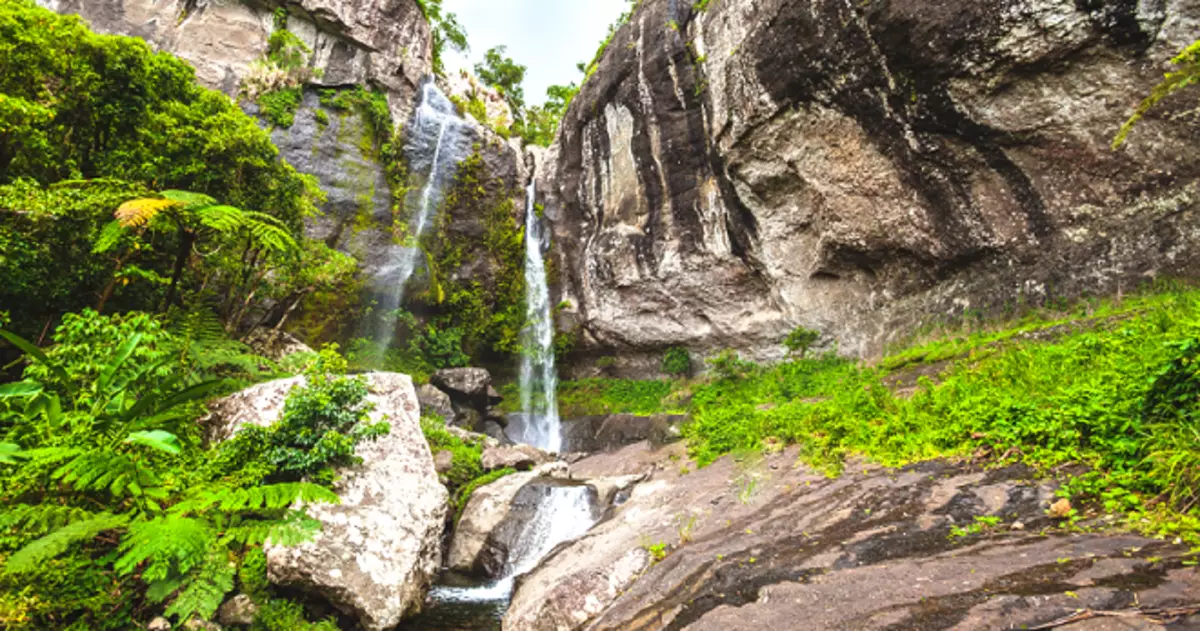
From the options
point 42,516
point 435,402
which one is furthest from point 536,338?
point 42,516

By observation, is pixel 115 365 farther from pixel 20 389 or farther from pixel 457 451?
pixel 457 451

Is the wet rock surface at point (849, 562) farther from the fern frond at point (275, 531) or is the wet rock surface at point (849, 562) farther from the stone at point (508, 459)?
the stone at point (508, 459)

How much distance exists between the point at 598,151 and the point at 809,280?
8857mm

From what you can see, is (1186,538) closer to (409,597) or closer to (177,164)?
(409,597)

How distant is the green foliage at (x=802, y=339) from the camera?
47.7 feet

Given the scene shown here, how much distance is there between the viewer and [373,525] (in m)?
5.05

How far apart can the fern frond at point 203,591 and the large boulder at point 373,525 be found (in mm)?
950

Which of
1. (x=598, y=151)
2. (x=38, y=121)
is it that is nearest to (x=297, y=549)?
(x=38, y=121)

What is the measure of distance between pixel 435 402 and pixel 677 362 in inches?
319

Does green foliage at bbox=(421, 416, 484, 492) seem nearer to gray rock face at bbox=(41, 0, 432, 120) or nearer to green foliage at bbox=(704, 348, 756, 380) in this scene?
green foliage at bbox=(704, 348, 756, 380)

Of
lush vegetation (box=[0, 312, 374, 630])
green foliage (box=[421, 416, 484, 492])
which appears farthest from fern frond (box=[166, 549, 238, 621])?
green foliage (box=[421, 416, 484, 492])

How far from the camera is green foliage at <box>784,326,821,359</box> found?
47.7 ft

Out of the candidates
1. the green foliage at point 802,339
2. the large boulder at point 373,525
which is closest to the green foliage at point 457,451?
the large boulder at point 373,525

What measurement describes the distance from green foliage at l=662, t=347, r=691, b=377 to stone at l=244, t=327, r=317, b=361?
11.1 meters
